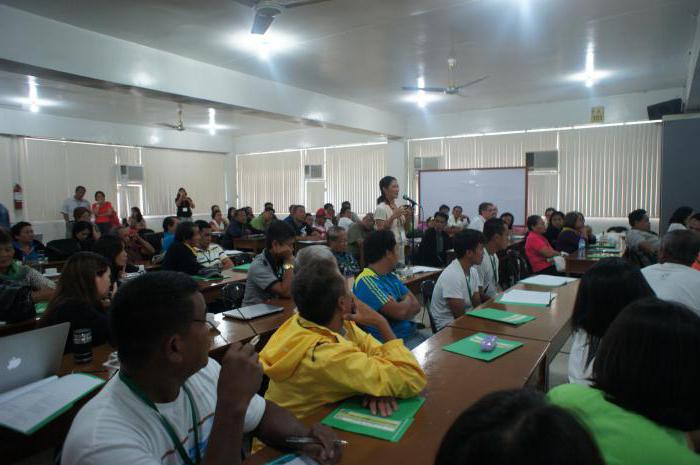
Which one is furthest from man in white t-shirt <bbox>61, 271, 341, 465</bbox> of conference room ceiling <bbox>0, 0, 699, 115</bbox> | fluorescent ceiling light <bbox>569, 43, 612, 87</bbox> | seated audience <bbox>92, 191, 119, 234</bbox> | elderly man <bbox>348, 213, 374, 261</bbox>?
seated audience <bbox>92, 191, 119, 234</bbox>

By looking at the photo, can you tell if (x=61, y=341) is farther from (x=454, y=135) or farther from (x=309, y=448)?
(x=454, y=135)

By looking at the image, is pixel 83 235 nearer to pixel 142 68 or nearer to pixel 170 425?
pixel 142 68

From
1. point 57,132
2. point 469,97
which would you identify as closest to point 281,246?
point 469,97

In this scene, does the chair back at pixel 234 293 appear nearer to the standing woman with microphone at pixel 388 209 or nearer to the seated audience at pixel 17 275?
the seated audience at pixel 17 275

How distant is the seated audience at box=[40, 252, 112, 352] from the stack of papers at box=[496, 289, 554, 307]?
7.99 ft

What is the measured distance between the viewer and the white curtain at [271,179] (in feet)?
40.7

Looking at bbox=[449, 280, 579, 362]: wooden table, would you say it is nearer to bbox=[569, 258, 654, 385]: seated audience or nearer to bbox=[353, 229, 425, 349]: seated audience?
bbox=[353, 229, 425, 349]: seated audience

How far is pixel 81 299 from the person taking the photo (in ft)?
7.63

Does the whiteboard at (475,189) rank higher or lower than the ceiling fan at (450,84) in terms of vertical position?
lower

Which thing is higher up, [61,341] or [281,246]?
[281,246]

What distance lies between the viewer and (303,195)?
12.3 meters

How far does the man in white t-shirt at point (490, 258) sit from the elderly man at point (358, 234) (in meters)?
2.28

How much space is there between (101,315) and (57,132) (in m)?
9.17

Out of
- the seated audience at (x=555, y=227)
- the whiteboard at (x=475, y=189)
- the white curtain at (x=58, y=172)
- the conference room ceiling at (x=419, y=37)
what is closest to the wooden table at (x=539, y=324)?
the conference room ceiling at (x=419, y=37)
